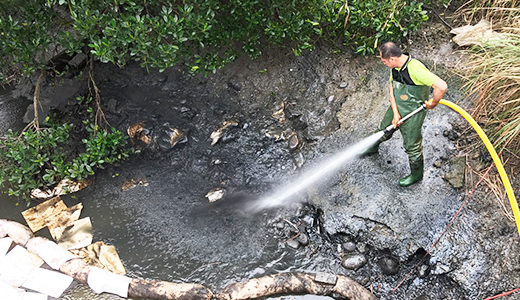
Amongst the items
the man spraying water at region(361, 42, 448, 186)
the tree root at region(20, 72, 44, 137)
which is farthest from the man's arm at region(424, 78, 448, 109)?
the tree root at region(20, 72, 44, 137)

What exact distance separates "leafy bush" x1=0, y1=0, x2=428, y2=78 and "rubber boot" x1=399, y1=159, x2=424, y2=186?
1708mm

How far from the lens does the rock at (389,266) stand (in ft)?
11.9

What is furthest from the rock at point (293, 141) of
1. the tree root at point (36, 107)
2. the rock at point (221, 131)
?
the tree root at point (36, 107)

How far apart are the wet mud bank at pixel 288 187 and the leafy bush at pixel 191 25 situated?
46cm

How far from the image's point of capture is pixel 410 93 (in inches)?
137

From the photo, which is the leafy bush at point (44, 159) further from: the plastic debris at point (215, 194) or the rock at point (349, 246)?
the rock at point (349, 246)

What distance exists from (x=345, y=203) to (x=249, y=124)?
1761 millimetres

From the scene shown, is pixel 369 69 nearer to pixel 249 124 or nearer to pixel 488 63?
pixel 488 63

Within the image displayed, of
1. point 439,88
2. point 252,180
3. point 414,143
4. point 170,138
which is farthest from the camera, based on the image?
point 170,138

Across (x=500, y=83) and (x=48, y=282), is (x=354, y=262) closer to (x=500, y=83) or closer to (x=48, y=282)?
(x=500, y=83)

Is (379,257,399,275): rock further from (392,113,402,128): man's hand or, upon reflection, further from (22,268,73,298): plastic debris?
(22,268,73,298): plastic debris

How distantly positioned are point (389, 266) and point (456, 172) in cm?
124

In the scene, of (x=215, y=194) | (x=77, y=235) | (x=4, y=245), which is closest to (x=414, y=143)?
(x=215, y=194)

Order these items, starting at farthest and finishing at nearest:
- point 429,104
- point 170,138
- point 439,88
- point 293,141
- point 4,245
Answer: point 170,138 < point 293,141 < point 4,245 < point 429,104 < point 439,88
